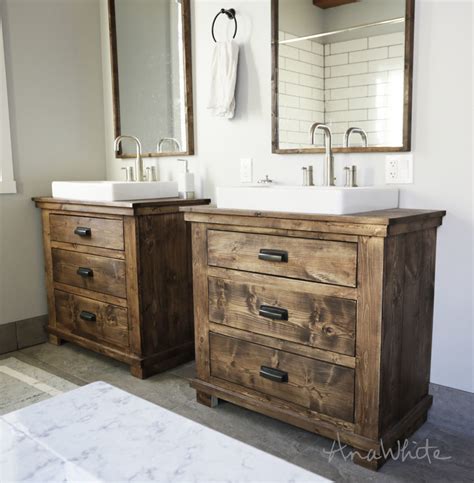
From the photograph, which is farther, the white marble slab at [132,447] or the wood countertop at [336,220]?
the wood countertop at [336,220]

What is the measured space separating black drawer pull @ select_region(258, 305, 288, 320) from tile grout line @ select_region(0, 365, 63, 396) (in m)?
1.08

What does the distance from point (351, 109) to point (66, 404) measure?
1.55 metres

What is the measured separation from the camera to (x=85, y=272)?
2611mm

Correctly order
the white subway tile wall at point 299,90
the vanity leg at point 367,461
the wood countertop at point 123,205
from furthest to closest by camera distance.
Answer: the wood countertop at point 123,205 < the white subway tile wall at point 299,90 < the vanity leg at point 367,461

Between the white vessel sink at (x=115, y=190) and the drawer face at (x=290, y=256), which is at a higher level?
the white vessel sink at (x=115, y=190)

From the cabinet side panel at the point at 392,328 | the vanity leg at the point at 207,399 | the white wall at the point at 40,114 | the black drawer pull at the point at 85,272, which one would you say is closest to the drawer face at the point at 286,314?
the cabinet side panel at the point at 392,328

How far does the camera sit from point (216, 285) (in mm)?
2031

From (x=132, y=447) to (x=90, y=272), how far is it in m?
1.67

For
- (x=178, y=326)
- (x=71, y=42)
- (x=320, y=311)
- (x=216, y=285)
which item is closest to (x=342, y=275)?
(x=320, y=311)

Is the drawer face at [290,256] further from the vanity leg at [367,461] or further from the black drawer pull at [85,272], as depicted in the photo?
the black drawer pull at [85,272]

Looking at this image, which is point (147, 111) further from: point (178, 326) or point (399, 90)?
point (399, 90)

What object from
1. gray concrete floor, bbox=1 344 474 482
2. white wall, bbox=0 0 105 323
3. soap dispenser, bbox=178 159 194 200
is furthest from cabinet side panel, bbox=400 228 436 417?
white wall, bbox=0 0 105 323

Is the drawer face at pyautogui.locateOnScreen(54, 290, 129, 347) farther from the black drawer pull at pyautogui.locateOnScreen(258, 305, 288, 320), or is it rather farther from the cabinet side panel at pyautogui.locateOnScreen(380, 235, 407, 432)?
the cabinet side panel at pyautogui.locateOnScreen(380, 235, 407, 432)

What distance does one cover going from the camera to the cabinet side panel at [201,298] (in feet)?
6.75
